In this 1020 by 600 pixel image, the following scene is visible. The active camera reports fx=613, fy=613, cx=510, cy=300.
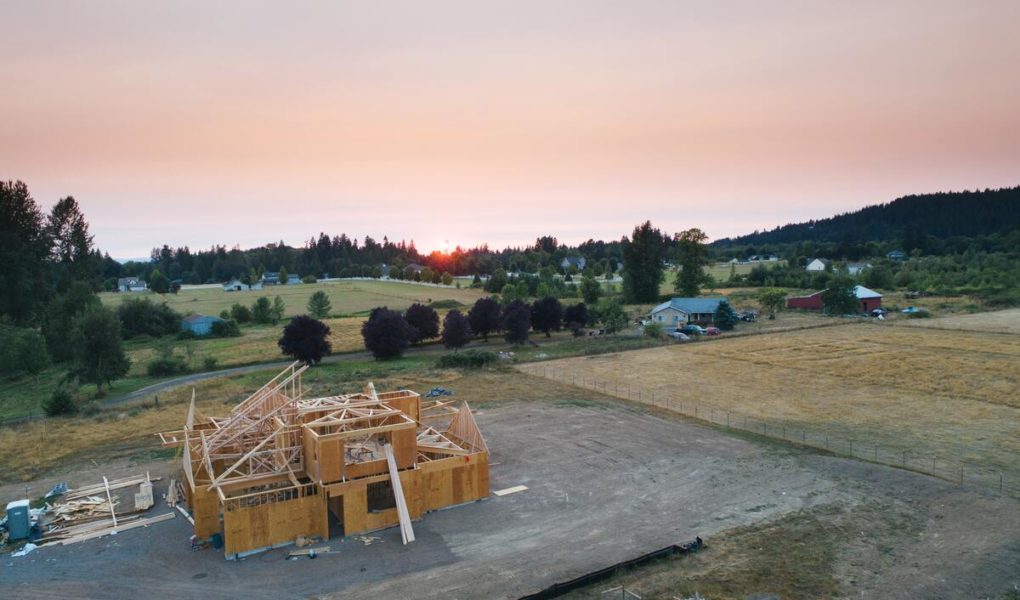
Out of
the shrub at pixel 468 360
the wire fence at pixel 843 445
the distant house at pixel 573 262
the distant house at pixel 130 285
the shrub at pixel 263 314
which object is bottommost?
the wire fence at pixel 843 445

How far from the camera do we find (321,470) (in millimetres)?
20453

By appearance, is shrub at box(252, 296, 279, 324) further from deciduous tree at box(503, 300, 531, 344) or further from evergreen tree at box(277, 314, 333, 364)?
deciduous tree at box(503, 300, 531, 344)

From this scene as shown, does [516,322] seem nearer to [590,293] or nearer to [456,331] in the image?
[456,331]

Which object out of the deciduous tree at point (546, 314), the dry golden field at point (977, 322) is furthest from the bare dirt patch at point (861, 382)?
the deciduous tree at point (546, 314)

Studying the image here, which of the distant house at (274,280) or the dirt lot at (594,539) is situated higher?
the distant house at (274,280)

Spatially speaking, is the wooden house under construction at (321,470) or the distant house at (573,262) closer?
the wooden house under construction at (321,470)

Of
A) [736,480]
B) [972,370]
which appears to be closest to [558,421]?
[736,480]

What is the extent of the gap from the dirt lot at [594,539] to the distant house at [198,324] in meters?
50.7

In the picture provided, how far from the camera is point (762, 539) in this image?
1902 cm

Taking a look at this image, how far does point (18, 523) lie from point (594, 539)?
61.8 ft

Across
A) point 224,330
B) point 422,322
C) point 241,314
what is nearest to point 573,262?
point 241,314

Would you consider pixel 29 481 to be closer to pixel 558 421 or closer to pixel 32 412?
pixel 32 412

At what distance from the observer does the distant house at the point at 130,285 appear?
138625 mm

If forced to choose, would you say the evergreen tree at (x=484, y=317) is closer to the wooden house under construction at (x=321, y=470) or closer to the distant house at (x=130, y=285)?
the wooden house under construction at (x=321, y=470)
